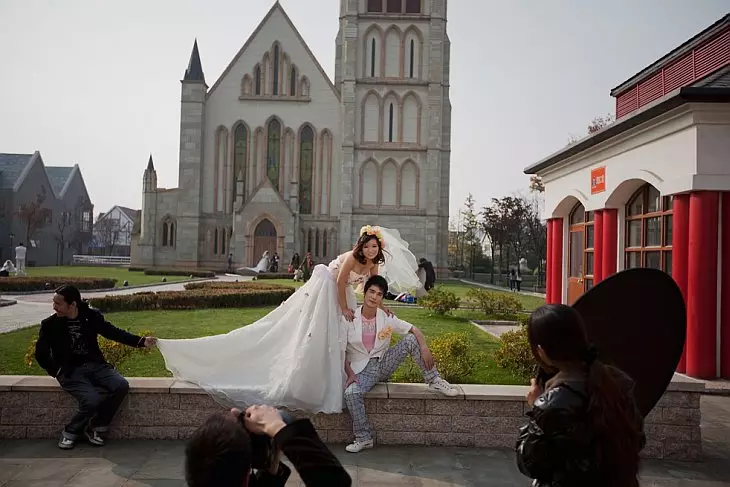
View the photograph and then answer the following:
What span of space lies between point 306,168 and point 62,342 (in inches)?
1661

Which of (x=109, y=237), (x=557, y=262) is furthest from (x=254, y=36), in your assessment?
(x=109, y=237)

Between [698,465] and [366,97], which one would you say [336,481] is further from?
[366,97]

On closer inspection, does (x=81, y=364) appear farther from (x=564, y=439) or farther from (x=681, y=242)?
(x=681, y=242)

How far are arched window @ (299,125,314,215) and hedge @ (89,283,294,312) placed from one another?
27.6 meters

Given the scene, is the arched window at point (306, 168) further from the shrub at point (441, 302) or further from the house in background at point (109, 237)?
the house in background at point (109, 237)

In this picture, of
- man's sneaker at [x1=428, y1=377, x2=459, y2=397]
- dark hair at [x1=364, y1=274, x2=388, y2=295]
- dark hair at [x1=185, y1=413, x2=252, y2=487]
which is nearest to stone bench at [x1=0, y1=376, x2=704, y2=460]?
man's sneaker at [x1=428, y1=377, x2=459, y2=397]

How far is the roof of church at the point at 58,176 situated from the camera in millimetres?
76625

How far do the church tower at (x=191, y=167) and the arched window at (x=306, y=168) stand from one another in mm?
7489

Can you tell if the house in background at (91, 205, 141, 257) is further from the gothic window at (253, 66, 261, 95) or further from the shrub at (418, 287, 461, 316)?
the shrub at (418, 287, 461, 316)

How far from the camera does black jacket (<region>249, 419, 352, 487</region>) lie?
213 centimetres

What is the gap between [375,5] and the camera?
1837 inches

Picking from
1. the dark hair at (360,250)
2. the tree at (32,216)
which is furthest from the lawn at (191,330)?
the tree at (32,216)

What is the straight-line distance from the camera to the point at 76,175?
8012 centimetres

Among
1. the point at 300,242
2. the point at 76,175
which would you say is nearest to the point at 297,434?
the point at 300,242
